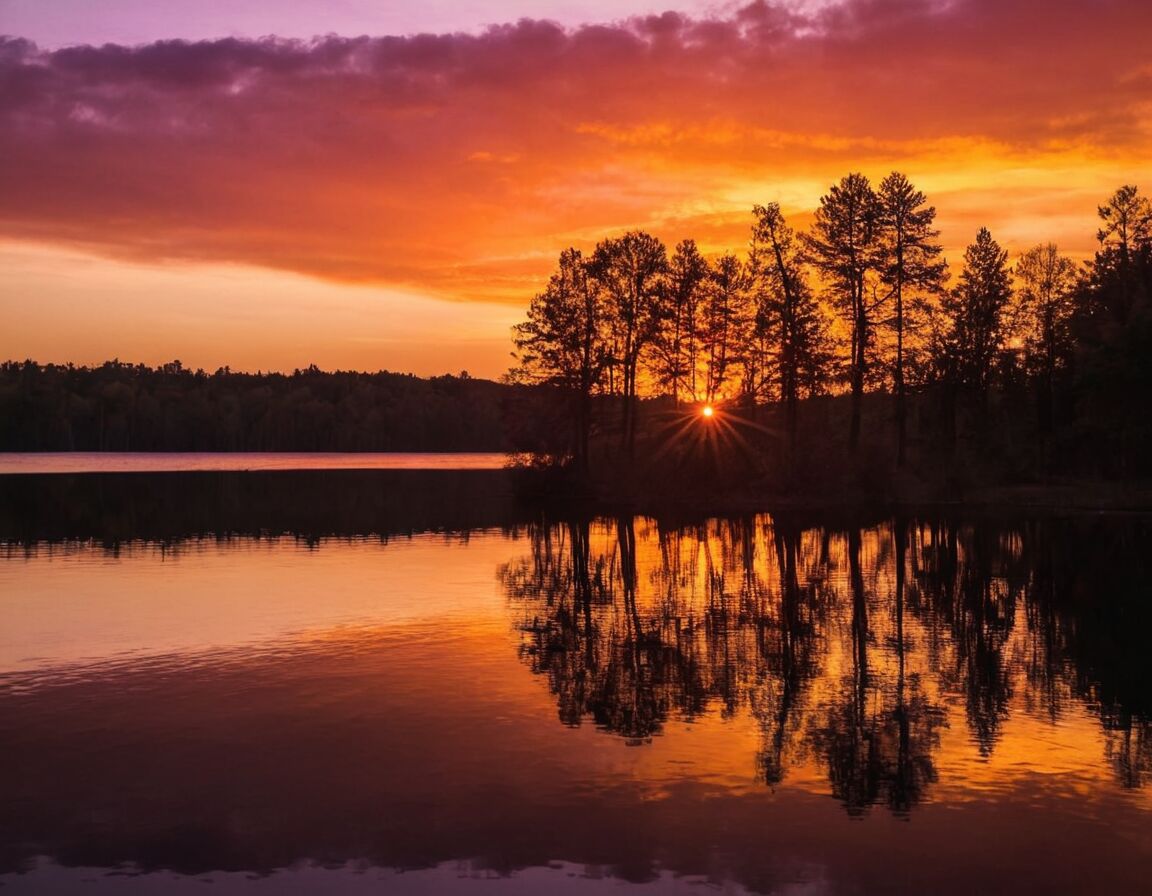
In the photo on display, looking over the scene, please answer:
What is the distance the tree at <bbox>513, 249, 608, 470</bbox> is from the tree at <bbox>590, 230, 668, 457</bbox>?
6.59 feet

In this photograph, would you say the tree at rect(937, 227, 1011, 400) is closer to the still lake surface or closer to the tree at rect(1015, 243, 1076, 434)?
the tree at rect(1015, 243, 1076, 434)

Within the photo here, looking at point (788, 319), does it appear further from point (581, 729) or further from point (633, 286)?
point (581, 729)

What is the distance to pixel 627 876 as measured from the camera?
Result: 1105 cm

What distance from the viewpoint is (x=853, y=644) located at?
22859 millimetres

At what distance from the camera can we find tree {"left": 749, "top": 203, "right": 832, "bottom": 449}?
68562 millimetres

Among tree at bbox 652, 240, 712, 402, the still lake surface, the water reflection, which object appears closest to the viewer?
the still lake surface

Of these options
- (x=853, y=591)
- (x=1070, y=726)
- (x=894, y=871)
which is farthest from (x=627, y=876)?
(x=853, y=591)

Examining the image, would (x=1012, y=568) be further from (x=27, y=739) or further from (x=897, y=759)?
(x=27, y=739)

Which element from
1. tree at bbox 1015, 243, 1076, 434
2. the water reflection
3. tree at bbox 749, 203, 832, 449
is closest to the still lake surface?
the water reflection

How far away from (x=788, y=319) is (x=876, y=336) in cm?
596

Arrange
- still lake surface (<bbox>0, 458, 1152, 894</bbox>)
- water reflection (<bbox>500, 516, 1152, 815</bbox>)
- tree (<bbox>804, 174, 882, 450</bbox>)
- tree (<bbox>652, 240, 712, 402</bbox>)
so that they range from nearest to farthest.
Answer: still lake surface (<bbox>0, 458, 1152, 894</bbox>) < water reflection (<bbox>500, 516, 1152, 815</bbox>) < tree (<bbox>804, 174, 882, 450</bbox>) < tree (<bbox>652, 240, 712, 402</bbox>)

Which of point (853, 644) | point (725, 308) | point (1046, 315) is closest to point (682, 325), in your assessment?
point (725, 308)

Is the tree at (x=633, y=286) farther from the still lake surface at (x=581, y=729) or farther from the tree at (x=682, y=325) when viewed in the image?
the still lake surface at (x=581, y=729)

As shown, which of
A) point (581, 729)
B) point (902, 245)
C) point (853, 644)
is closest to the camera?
point (581, 729)
